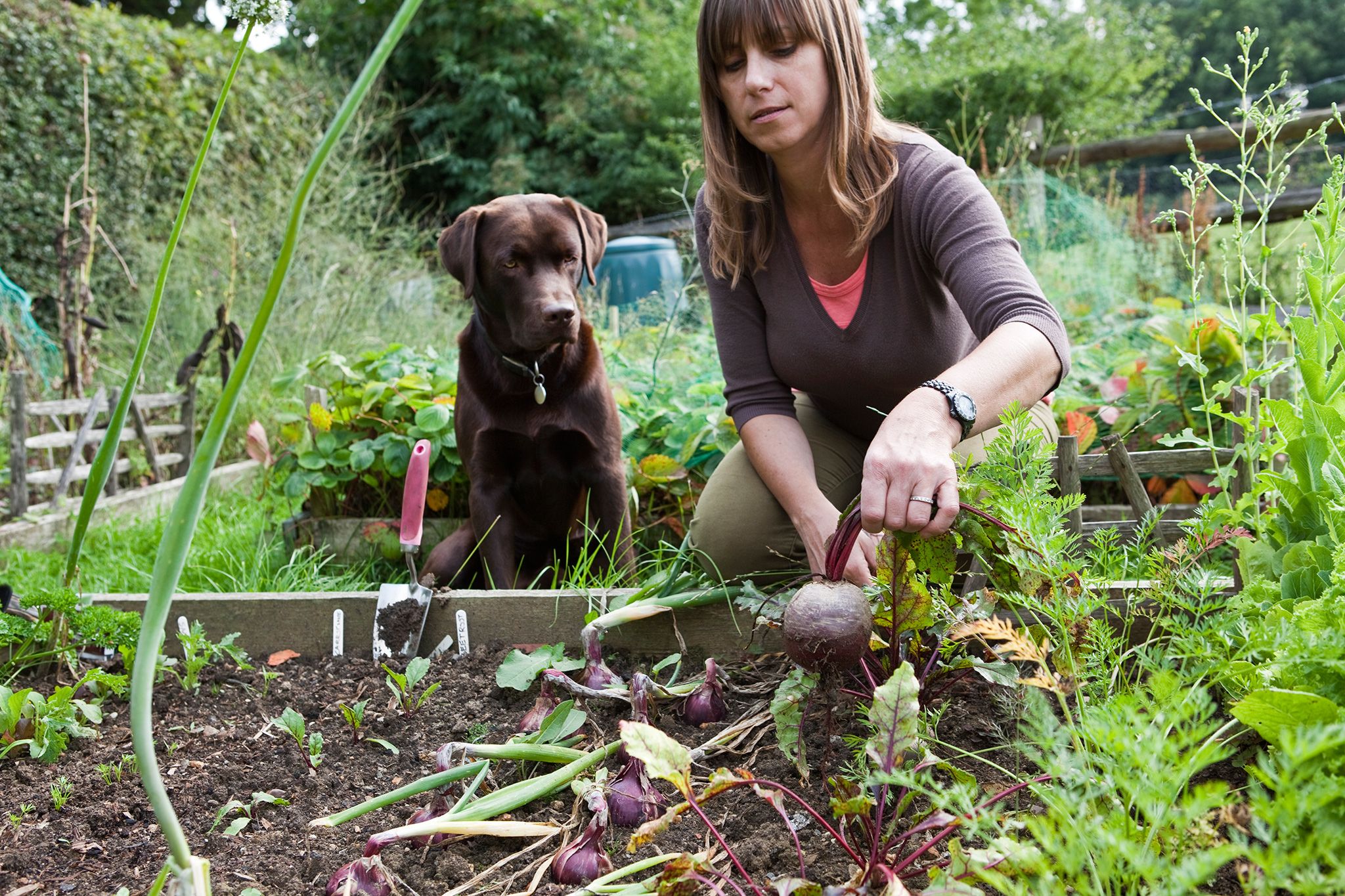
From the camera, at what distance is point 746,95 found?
6.71 feet

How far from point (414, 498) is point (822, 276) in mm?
1104

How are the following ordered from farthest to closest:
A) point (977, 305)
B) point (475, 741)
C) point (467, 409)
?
point (467, 409) → point (977, 305) → point (475, 741)

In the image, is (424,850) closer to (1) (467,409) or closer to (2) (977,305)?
(2) (977,305)

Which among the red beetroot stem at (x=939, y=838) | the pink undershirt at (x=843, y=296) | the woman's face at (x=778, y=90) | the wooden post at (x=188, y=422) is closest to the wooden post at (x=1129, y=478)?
the pink undershirt at (x=843, y=296)

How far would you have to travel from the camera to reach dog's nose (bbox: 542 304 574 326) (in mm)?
2531

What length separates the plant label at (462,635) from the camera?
197cm

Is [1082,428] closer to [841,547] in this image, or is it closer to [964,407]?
[964,407]

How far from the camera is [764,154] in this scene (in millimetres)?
2385

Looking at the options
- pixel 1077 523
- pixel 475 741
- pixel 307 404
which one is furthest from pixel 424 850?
pixel 307 404

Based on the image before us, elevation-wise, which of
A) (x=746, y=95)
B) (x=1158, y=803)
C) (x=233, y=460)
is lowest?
(x=233, y=460)

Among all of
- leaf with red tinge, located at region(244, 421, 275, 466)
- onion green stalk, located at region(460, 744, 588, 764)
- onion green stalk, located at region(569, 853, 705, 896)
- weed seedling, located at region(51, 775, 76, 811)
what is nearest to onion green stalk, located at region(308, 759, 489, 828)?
onion green stalk, located at region(460, 744, 588, 764)

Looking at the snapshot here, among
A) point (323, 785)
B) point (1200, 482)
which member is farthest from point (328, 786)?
point (1200, 482)

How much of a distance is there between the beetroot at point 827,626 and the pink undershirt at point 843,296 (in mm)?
1212

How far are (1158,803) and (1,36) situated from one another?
26.8ft
